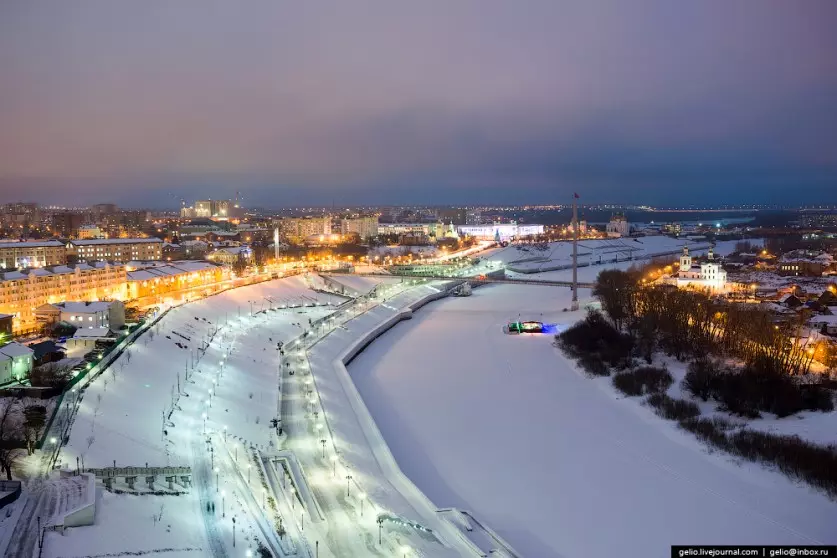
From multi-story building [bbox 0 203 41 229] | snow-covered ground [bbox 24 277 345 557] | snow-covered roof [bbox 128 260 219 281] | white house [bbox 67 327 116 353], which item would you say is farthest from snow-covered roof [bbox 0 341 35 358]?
multi-story building [bbox 0 203 41 229]

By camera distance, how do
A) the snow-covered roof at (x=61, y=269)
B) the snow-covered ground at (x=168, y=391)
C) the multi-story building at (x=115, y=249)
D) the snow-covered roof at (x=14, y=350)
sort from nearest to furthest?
the snow-covered ground at (x=168, y=391)
the snow-covered roof at (x=14, y=350)
the snow-covered roof at (x=61, y=269)
the multi-story building at (x=115, y=249)

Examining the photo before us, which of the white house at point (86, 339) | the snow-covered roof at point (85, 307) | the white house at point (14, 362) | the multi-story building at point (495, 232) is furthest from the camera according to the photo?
the multi-story building at point (495, 232)

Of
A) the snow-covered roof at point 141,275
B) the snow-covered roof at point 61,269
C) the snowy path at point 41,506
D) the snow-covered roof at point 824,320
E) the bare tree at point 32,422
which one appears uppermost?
the snow-covered roof at point 61,269

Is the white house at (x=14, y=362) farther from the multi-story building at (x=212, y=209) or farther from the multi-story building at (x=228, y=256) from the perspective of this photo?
the multi-story building at (x=212, y=209)

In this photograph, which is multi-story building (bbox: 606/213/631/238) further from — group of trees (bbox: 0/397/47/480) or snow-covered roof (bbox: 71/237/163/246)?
group of trees (bbox: 0/397/47/480)

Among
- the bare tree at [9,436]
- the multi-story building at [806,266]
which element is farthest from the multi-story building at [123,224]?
the bare tree at [9,436]

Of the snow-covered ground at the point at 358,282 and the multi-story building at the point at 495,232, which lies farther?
the multi-story building at the point at 495,232
